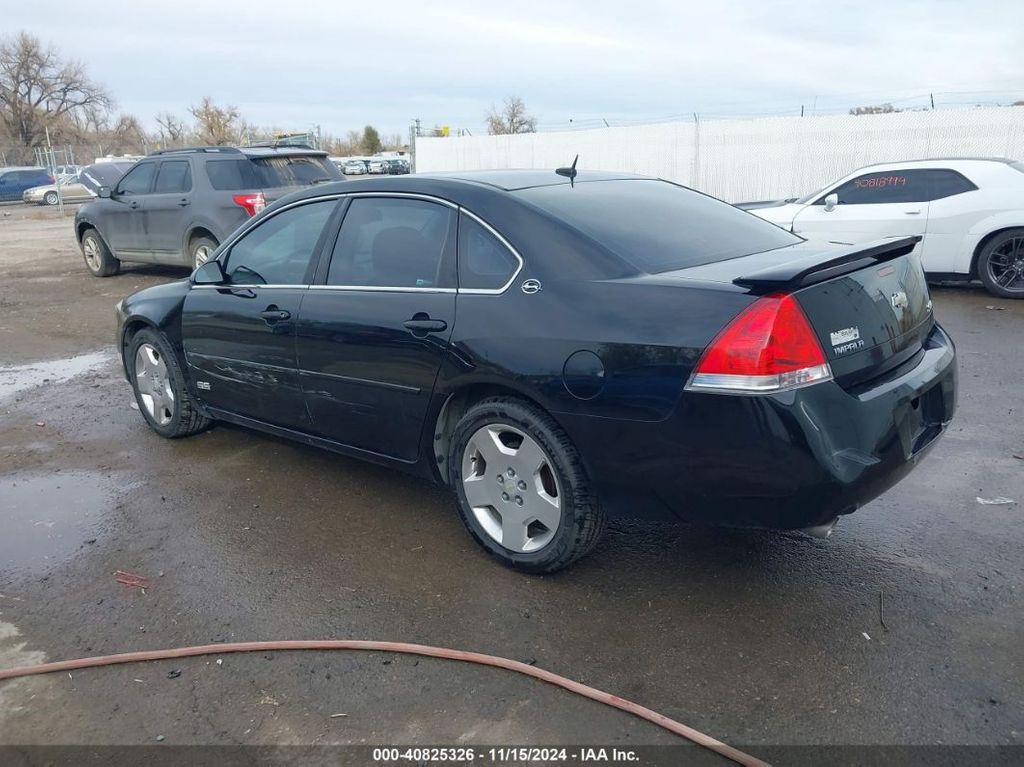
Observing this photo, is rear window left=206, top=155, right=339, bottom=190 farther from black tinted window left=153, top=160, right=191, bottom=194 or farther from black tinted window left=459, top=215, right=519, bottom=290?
black tinted window left=459, top=215, right=519, bottom=290

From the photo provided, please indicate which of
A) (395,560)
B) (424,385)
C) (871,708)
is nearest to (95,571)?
(395,560)

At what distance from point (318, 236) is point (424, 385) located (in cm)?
118

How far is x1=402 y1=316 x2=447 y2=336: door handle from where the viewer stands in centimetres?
362

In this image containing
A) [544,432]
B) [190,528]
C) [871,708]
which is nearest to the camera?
[871,708]

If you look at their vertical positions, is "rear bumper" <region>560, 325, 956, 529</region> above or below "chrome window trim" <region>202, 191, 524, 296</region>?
below

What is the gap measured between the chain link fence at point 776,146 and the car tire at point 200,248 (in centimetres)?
1135

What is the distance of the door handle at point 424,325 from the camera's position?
11.9ft

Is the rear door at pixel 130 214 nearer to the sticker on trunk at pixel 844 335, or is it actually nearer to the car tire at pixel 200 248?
the car tire at pixel 200 248

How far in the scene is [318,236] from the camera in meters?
4.36

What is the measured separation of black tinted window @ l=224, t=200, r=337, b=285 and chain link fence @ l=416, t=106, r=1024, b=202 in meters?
15.2

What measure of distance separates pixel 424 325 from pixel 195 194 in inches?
352

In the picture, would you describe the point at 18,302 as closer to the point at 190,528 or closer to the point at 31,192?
the point at 190,528

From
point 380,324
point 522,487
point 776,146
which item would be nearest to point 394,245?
point 380,324

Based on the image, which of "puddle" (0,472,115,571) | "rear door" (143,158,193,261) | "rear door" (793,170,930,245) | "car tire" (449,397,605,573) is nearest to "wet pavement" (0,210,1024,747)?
"puddle" (0,472,115,571)
